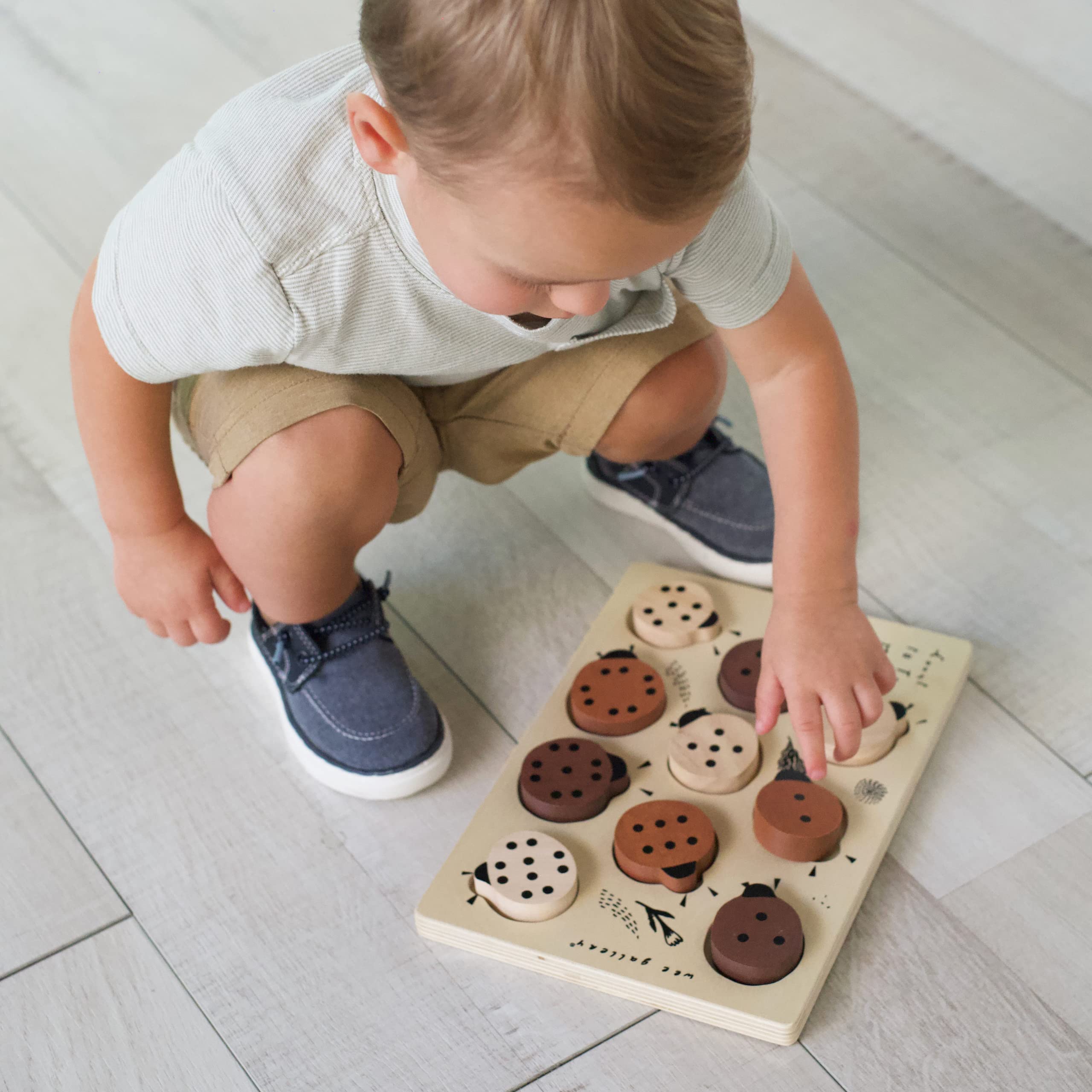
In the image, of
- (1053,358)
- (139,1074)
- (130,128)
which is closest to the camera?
(139,1074)

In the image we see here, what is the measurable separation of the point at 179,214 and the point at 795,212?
2.27 feet

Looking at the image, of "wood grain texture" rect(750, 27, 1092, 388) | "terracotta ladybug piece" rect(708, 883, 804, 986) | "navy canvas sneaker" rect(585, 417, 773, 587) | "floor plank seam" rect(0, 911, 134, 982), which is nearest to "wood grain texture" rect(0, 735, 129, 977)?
"floor plank seam" rect(0, 911, 134, 982)

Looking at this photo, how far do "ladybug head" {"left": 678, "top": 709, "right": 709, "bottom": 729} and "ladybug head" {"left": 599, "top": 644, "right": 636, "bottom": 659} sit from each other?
0.16 feet

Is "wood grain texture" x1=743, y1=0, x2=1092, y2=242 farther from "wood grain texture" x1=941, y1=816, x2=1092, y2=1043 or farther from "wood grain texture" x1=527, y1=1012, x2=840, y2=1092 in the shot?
"wood grain texture" x1=527, y1=1012, x2=840, y2=1092

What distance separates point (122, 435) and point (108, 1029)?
0.32 m

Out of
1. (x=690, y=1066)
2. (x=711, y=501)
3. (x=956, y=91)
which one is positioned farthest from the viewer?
(x=956, y=91)

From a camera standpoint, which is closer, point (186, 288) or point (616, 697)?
point (186, 288)

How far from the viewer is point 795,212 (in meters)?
1.21

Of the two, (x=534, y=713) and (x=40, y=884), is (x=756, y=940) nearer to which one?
(x=534, y=713)

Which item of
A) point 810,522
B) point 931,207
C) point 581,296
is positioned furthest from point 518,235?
point 931,207

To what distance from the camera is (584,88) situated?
47 cm

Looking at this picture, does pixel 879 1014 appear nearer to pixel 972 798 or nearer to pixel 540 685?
pixel 972 798

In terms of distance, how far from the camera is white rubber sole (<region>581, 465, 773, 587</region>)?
91cm

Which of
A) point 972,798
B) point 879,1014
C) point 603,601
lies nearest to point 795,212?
point 603,601
